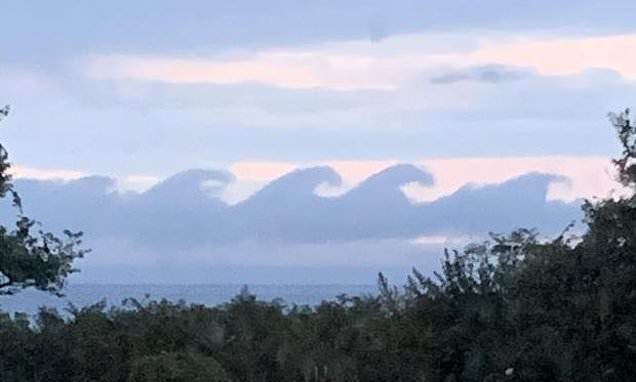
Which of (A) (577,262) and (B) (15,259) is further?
(B) (15,259)

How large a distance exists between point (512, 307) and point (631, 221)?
4.95 feet

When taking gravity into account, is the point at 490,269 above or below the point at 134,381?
above

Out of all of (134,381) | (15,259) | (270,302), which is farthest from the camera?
(15,259)

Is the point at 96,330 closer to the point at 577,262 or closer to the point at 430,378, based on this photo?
the point at 430,378

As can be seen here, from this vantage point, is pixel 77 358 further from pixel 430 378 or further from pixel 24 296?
pixel 24 296

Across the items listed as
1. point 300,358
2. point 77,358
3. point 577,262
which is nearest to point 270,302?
point 300,358

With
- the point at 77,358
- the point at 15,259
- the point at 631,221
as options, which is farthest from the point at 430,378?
the point at 15,259

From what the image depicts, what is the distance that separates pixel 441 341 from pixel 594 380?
1501mm

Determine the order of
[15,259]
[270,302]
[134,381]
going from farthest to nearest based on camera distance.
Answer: [15,259] → [270,302] → [134,381]

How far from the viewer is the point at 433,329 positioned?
575 inches

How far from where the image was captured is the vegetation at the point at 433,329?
14203mm

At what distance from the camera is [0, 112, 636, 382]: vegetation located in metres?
14.2

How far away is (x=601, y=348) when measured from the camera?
14.4 m

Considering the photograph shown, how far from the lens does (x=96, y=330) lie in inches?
587
